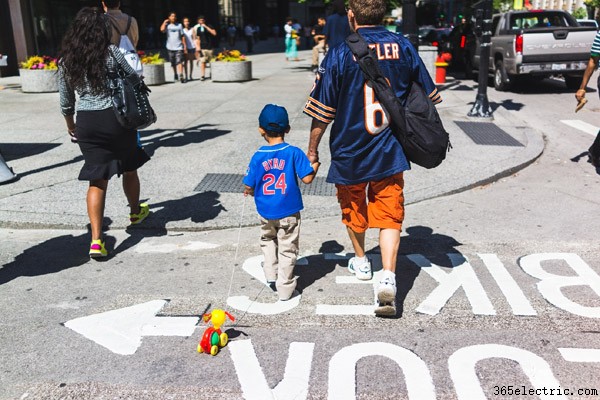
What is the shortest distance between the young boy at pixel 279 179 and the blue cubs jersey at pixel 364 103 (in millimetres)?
240

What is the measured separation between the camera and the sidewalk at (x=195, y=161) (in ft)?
20.1

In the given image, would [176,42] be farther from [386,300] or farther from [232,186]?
[386,300]

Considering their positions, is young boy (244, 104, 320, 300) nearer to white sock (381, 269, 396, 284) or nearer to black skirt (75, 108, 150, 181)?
white sock (381, 269, 396, 284)

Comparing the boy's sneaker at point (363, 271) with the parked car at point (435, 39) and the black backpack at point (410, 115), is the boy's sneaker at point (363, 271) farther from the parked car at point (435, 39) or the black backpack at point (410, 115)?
the parked car at point (435, 39)

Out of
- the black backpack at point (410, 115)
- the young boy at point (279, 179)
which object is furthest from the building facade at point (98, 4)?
the black backpack at point (410, 115)

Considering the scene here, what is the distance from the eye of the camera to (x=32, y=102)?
1348 cm

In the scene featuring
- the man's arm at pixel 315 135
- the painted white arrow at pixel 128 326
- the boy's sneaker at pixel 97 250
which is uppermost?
the man's arm at pixel 315 135

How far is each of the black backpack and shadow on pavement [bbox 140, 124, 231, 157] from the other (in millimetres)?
5263

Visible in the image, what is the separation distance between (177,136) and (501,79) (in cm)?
921

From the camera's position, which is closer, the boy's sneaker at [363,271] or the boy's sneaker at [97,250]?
the boy's sneaker at [363,271]

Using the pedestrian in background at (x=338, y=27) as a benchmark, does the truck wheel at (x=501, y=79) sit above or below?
below

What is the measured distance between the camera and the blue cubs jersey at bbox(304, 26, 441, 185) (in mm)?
3869

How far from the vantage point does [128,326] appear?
3.90m

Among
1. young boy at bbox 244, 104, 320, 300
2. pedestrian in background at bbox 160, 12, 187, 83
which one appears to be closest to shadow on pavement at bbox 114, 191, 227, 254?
young boy at bbox 244, 104, 320, 300
